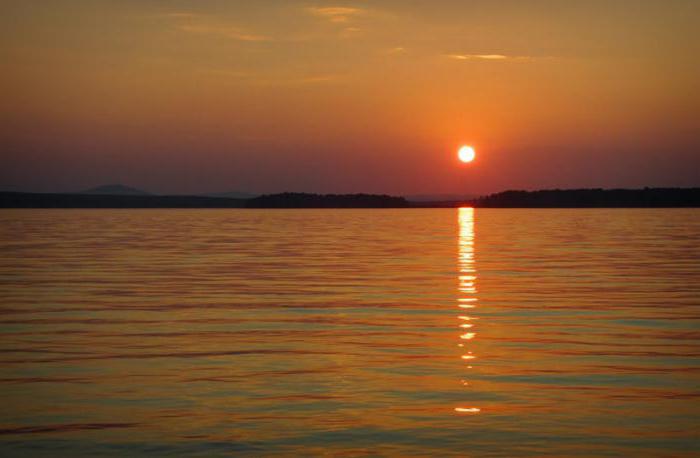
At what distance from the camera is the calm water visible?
32.3 feet

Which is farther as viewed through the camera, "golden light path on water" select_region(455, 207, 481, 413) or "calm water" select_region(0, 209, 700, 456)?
"golden light path on water" select_region(455, 207, 481, 413)

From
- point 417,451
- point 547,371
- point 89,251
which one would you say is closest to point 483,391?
point 547,371

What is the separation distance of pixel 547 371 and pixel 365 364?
2472 millimetres

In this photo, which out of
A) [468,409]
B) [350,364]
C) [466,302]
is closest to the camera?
[468,409]

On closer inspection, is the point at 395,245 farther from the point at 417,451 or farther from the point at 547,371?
the point at 417,451

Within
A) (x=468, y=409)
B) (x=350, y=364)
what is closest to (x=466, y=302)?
(x=350, y=364)

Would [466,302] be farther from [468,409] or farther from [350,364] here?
[468,409]

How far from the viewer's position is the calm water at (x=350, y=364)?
9.84 metres

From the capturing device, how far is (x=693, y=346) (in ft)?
50.8

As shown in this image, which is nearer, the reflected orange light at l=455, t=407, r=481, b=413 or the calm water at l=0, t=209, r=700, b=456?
the calm water at l=0, t=209, r=700, b=456

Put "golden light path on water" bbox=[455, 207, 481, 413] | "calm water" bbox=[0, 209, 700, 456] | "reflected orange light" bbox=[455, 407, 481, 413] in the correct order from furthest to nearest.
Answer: "golden light path on water" bbox=[455, 207, 481, 413] < "reflected orange light" bbox=[455, 407, 481, 413] < "calm water" bbox=[0, 209, 700, 456]

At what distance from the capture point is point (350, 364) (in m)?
13.8

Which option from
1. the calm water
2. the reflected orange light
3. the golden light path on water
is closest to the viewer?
the calm water

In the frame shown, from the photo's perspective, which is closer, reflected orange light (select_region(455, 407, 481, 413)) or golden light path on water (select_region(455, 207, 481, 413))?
reflected orange light (select_region(455, 407, 481, 413))
